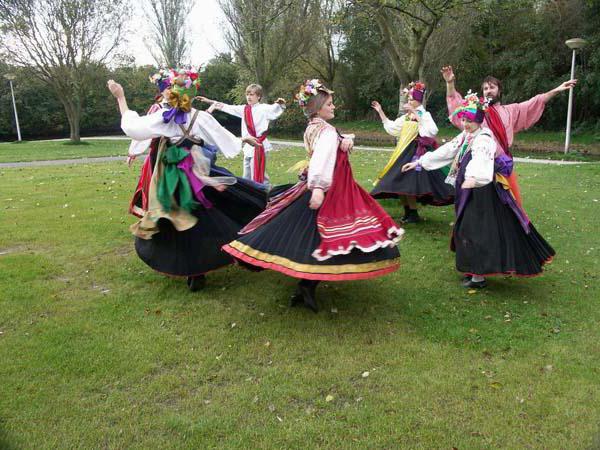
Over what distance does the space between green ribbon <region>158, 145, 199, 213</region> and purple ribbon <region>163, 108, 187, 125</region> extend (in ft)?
0.79

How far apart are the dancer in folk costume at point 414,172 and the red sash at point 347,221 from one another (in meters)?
2.84

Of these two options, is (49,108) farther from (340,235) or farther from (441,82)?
(340,235)

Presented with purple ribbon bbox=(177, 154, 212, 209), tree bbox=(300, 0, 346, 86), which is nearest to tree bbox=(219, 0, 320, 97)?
tree bbox=(300, 0, 346, 86)

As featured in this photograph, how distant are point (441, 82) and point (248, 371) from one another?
91.7 feet

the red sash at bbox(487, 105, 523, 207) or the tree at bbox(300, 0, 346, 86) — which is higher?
the tree at bbox(300, 0, 346, 86)

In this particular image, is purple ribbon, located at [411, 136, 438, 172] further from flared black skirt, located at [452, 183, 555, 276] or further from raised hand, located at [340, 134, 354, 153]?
raised hand, located at [340, 134, 354, 153]

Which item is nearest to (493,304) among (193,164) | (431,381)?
(431,381)

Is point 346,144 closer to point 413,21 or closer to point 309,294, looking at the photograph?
point 309,294

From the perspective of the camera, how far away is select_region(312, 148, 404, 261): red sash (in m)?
4.07

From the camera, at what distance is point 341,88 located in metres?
35.1

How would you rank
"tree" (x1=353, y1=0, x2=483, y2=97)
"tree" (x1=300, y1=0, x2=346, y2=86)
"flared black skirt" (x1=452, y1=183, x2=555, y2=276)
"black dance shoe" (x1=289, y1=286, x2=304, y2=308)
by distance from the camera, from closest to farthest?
1. "black dance shoe" (x1=289, y1=286, x2=304, y2=308)
2. "flared black skirt" (x1=452, y1=183, x2=555, y2=276)
3. "tree" (x1=353, y1=0, x2=483, y2=97)
4. "tree" (x1=300, y1=0, x2=346, y2=86)

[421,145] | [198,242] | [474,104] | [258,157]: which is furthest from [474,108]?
[258,157]

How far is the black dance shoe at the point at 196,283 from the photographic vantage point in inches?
201

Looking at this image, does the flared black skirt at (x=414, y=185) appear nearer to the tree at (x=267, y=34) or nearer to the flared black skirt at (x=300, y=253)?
the flared black skirt at (x=300, y=253)
